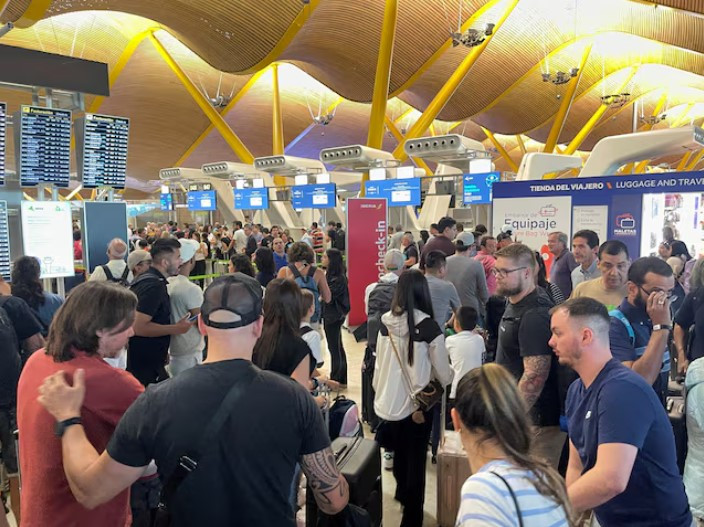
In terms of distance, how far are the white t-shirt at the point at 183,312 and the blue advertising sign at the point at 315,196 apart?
12484mm

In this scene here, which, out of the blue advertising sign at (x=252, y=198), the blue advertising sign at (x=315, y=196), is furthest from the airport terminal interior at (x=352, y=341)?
the blue advertising sign at (x=252, y=198)

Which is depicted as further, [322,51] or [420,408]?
[322,51]

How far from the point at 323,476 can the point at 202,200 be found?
66.4 feet

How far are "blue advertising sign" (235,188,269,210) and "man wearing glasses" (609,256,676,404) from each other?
53.9 feet

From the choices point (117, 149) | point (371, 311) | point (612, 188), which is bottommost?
point (371, 311)

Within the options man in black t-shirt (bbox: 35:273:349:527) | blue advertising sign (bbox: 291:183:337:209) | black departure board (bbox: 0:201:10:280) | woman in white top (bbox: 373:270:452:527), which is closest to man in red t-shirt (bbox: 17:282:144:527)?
man in black t-shirt (bbox: 35:273:349:527)

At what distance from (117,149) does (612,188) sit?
6824 mm

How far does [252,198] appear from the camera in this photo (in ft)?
62.8

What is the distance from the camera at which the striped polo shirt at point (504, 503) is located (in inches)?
48.4

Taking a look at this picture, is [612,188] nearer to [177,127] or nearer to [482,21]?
[482,21]

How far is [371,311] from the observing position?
4.38 m

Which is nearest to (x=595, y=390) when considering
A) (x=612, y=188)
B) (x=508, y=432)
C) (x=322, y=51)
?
(x=508, y=432)

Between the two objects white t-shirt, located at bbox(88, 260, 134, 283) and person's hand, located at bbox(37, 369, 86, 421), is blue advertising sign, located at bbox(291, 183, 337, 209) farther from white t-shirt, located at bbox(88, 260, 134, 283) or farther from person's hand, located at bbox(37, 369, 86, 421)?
person's hand, located at bbox(37, 369, 86, 421)

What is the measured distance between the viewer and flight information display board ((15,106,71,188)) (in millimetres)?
5805
